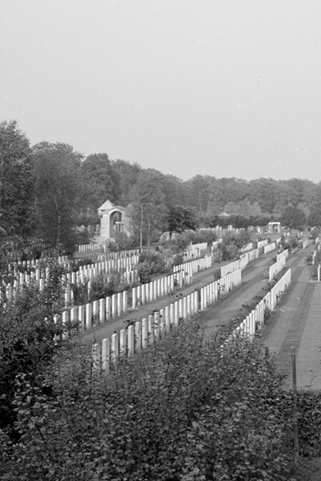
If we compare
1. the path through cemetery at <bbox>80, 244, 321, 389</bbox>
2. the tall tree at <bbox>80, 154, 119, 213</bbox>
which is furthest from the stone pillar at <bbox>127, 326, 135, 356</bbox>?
the tall tree at <bbox>80, 154, 119, 213</bbox>

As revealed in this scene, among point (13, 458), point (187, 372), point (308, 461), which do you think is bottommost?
point (308, 461)

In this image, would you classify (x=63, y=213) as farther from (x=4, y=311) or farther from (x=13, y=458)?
(x=13, y=458)

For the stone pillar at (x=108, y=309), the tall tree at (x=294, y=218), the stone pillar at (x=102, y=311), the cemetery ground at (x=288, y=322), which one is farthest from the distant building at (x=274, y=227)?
the stone pillar at (x=102, y=311)

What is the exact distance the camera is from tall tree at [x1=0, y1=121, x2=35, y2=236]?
28.7 meters

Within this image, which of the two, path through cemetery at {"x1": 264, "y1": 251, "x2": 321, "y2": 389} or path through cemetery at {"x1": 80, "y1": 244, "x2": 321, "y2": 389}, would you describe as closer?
path through cemetery at {"x1": 264, "y1": 251, "x2": 321, "y2": 389}

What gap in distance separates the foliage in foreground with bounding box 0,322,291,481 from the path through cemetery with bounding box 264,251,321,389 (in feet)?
7.15

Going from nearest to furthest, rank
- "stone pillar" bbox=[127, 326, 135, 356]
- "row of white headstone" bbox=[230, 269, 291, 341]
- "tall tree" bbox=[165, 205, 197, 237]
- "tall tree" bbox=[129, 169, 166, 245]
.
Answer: "stone pillar" bbox=[127, 326, 135, 356] < "row of white headstone" bbox=[230, 269, 291, 341] < "tall tree" bbox=[129, 169, 166, 245] < "tall tree" bbox=[165, 205, 197, 237]

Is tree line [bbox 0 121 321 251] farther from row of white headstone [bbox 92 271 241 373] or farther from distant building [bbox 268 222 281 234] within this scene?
row of white headstone [bbox 92 271 241 373]

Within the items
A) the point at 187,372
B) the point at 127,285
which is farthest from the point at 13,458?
the point at 127,285

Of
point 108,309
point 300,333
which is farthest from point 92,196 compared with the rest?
point 300,333

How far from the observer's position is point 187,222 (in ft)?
197

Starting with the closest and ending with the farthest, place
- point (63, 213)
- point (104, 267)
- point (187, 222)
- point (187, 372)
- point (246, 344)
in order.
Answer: point (187, 372)
point (246, 344)
point (104, 267)
point (63, 213)
point (187, 222)

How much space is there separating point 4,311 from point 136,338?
406 cm

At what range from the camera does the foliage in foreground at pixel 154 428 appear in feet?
17.7
